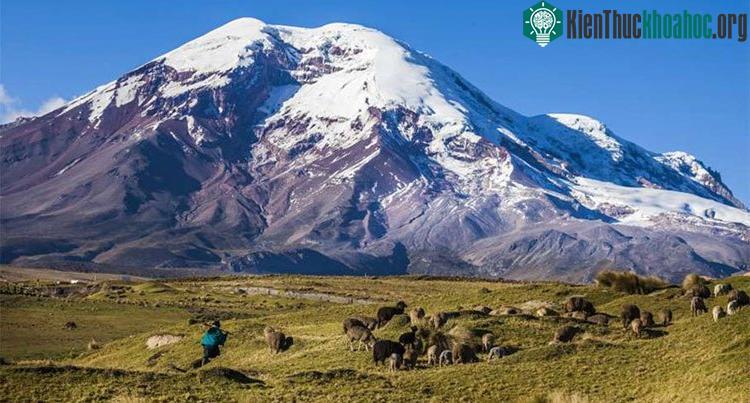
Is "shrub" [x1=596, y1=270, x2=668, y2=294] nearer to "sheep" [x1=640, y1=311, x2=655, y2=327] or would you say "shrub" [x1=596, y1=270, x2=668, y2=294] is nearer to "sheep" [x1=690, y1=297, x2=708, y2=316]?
"sheep" [x1=690, y1=297, x2=708, y2=316]

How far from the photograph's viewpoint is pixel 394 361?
37844 millimetres

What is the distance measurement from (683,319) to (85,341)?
3580 cm

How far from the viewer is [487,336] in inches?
1652

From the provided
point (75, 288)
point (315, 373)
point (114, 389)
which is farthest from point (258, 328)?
point (75, 288)

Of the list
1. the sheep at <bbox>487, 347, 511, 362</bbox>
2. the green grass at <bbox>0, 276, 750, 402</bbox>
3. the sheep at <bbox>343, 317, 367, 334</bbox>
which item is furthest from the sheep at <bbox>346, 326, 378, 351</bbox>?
the sheep at <bbox>487, 347, 511, 362</bbox>

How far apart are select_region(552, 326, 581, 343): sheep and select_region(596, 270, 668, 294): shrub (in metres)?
20.6

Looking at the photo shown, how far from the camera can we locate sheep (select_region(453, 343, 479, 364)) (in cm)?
3888

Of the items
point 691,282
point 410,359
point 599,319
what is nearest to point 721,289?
point 691,282

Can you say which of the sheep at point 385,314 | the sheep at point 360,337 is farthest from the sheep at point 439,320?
the sheep at point 360,337

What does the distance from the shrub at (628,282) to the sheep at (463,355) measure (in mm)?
25945

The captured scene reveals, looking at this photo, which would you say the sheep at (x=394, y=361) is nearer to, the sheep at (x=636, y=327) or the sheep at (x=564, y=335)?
the sheep at (x=564, y=335)

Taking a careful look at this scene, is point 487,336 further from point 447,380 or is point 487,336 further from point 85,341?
point 85,341

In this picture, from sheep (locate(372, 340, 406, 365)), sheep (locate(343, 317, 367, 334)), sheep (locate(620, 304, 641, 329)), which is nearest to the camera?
sheep (locate(372, 340, 406, 365))

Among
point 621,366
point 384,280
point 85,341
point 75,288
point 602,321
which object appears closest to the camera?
point 621,366
